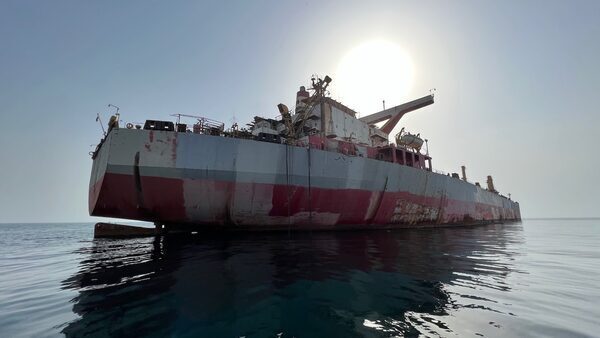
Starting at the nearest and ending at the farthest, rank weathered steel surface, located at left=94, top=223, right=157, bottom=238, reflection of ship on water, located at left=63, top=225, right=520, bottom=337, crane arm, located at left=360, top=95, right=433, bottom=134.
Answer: reflection of ship on water, located at left=63, top=225, right=520, bottom=337 < weathered steel surface, located at left=94, top=223, right=157, bottom=238 < crane arm, located at left=360, top=95, right=433, bottom=134

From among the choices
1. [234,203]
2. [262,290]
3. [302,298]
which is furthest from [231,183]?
[302,298]

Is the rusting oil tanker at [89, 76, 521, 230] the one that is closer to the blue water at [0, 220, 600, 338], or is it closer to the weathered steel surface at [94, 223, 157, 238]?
the weathered steel surface at [94, 223, 157, 238]

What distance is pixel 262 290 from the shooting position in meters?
6.07

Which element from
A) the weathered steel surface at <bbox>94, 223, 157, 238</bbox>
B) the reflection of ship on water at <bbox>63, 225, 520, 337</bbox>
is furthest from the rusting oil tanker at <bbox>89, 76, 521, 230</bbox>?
the reflection of ship on water at <bbox>63, 225, 520, 337</bbox>

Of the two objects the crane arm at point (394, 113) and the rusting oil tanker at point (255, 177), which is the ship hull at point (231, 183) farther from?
the crane arm at point (394, 113)

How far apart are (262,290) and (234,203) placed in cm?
1119

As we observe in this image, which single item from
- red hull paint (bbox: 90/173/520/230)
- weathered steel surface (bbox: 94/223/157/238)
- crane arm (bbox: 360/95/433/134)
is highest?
crane arm (bbox: 360/95/433/134)

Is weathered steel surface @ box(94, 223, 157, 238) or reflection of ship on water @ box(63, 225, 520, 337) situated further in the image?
weathered steel surface @ box(94, 223, 157, 238)

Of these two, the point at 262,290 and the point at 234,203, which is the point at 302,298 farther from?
the point at 234,203

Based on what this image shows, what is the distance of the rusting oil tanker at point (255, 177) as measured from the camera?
15.4 meters

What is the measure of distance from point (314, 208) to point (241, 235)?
536 centimetres

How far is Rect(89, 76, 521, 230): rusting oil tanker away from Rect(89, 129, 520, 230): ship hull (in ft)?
0.19

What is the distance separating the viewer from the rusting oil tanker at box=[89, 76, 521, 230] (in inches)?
608

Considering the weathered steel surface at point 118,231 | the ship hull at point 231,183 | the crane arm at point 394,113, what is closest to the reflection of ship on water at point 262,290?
the ship hull at point 231,183
